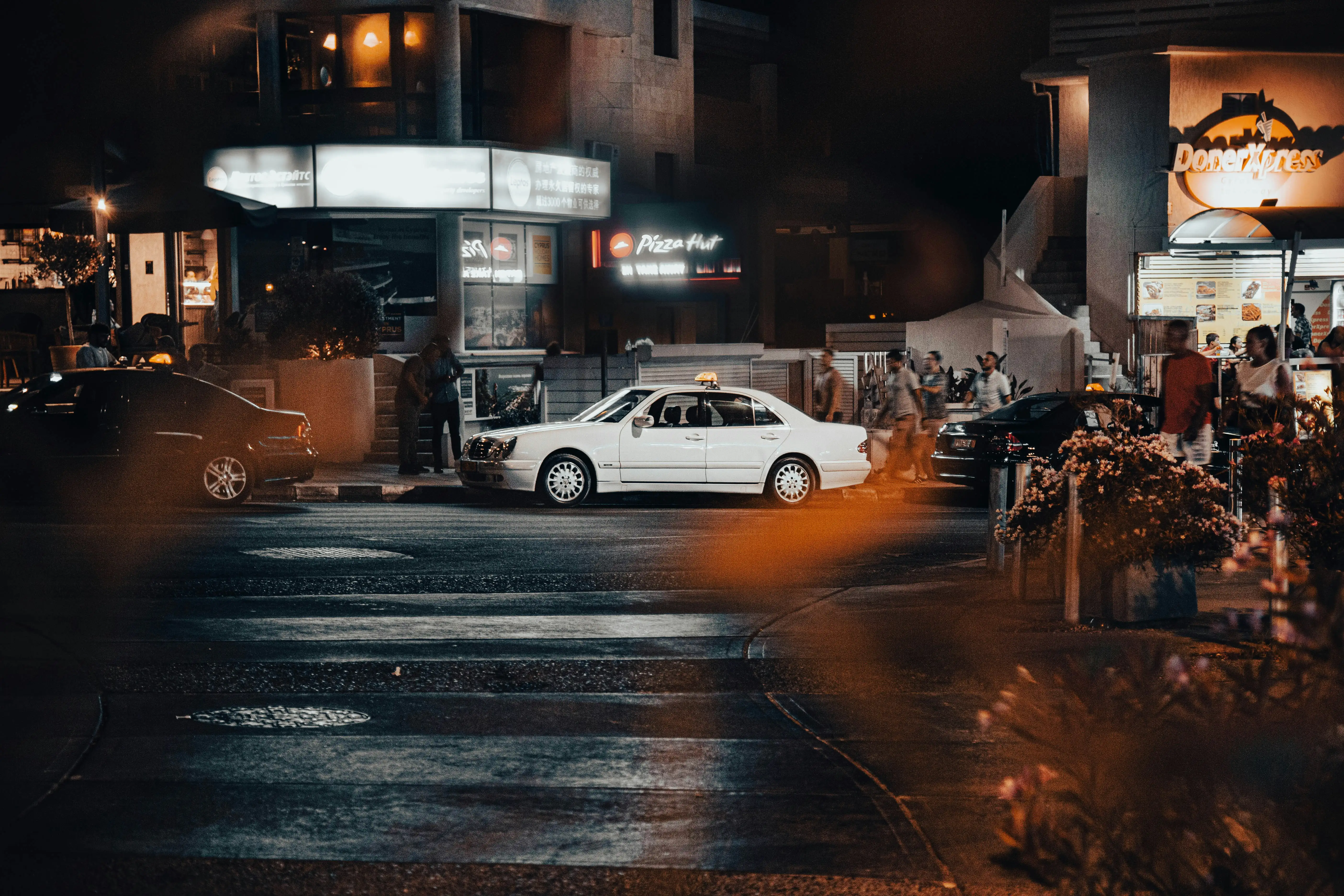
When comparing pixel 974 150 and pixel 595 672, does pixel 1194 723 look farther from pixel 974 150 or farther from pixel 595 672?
pixel 974 150

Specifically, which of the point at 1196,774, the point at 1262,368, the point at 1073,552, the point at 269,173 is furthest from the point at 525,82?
the point at 1196,774

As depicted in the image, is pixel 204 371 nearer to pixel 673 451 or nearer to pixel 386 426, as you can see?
pixel 386 426

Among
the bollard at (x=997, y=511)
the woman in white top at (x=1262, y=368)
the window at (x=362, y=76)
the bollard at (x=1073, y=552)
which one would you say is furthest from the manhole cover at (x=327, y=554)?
the window at (x=362, y=76)

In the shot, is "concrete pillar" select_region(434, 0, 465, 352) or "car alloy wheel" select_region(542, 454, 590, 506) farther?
"concrete pillar" select_region(434, 0, 465, 352)

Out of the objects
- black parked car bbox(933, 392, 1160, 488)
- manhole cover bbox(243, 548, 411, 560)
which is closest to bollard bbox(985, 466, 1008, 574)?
manhole cover bbox(243, 548, 411, 560)

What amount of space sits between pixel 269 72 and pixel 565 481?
574 inches

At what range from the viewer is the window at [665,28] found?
34.5 meters

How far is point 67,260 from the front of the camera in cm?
3212

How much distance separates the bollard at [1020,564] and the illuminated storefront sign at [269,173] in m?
19.9

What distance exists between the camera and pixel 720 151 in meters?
38.6

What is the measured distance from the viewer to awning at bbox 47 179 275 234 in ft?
71.9

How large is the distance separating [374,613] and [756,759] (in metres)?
4.19

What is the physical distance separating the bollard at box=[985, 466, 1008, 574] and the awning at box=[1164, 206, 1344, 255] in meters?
18.2

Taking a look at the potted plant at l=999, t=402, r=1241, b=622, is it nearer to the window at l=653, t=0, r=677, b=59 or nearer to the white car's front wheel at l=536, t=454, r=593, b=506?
the white car's front wheel at l=536, t=454, r=593, b=506
